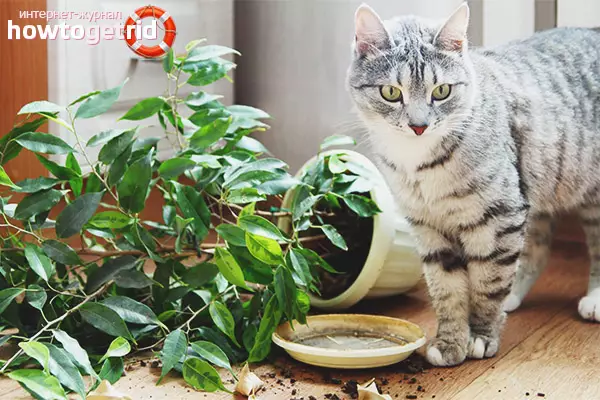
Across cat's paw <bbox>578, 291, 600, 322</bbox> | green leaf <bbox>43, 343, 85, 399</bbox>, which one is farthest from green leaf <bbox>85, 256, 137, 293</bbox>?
cat's paw <bbox>578, 291, 600, 322</bbox>

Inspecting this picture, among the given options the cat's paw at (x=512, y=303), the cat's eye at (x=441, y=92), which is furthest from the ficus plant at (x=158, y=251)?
the cat's paw at (x=512, y=303)

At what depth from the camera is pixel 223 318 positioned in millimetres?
1537

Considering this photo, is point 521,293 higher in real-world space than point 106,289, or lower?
lower

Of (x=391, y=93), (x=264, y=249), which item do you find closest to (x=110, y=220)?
(x=264, y=249)

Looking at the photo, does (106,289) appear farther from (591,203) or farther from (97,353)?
(591,203)

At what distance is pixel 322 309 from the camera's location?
1.92 m

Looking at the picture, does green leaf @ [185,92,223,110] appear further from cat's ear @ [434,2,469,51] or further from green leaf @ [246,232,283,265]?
cat's ear @ [434,2,469,51]

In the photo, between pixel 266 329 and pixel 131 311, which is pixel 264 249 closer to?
pixel 266 329

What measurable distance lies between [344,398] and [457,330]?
1.05 ft

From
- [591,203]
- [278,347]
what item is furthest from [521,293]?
[278,347]

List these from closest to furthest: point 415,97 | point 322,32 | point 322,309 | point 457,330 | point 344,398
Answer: point 344,398 < point 415,97 < point 457,330 < point 322,309 < point 322,32

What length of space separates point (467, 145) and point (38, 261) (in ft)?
2.56

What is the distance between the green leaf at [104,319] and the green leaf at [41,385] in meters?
0.15

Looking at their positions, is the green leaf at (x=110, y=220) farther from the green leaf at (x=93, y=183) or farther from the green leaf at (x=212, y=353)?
the green leaf at (x=212, y=353)
